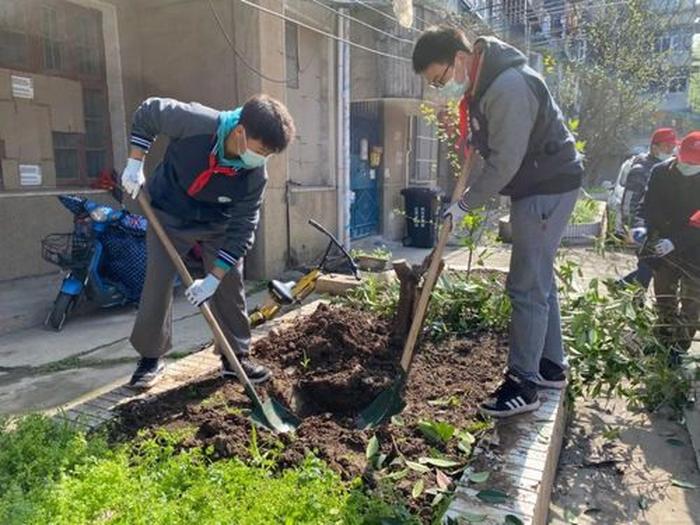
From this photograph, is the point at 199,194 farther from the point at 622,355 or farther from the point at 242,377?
the point at 622,355

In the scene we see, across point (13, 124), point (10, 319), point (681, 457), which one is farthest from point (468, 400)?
point (13, 124)

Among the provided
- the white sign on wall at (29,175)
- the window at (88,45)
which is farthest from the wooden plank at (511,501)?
the window at (88,45)

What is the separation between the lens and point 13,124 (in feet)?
20.0

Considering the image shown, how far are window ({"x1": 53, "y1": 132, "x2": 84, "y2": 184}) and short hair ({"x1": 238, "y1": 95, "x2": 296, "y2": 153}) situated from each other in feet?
16.3

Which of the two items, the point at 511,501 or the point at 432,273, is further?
the point at 432,273

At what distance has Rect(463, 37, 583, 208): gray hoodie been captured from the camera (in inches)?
95.0

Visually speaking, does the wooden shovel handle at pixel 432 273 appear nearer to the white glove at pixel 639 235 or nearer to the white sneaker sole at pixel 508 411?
the white sneaker sole at pixel 508 411

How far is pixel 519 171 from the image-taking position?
103 inches

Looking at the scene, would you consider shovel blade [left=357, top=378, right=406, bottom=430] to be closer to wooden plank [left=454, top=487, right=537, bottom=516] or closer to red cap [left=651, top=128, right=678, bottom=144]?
wooden plank [left=454, top=487, right=537, bottom=516]

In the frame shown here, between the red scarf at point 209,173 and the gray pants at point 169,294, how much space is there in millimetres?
237

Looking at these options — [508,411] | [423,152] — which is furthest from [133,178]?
[423,152]

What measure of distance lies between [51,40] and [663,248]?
6.70 meters

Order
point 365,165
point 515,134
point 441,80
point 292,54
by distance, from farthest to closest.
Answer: point 365,165 < point 292,54 < point 441,80 < point 515,134

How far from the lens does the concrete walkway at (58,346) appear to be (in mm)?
3738
